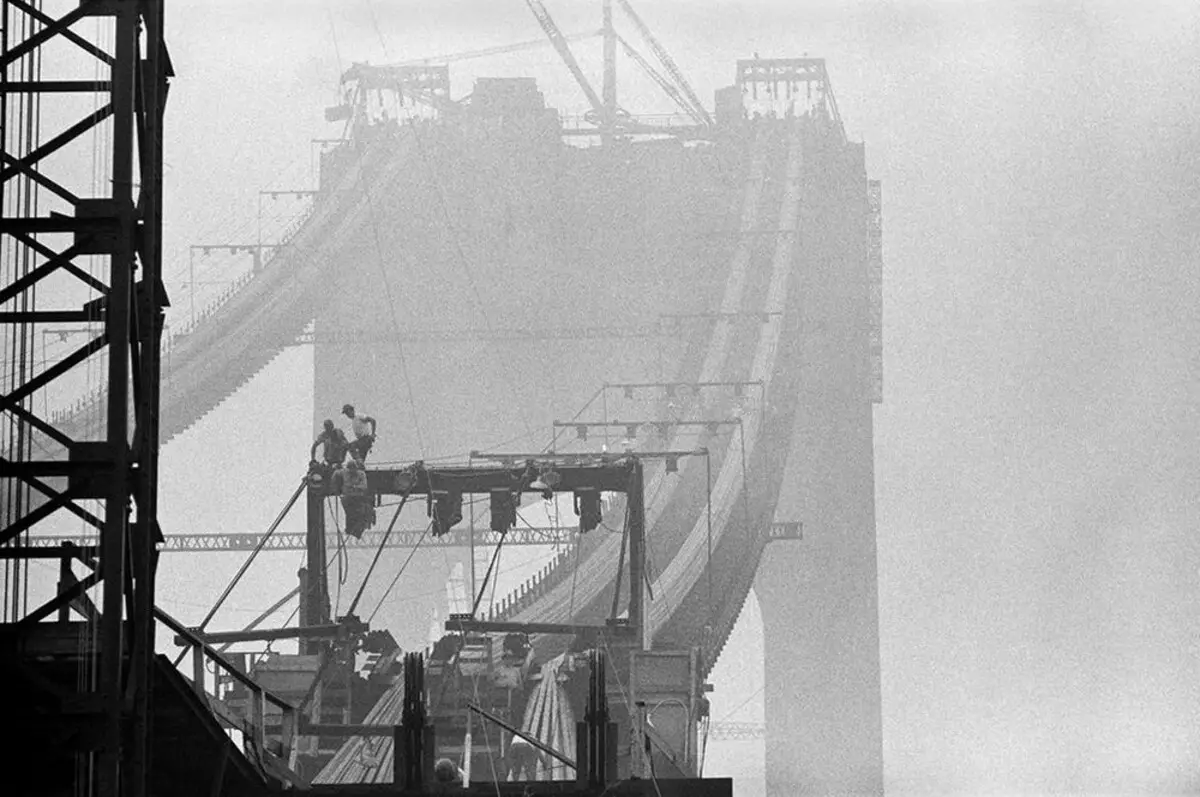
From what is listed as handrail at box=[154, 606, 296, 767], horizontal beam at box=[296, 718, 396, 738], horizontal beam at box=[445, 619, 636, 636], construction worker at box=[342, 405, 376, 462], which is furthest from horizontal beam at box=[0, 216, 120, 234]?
horizontal beam at box=[445, 619, 636, 636]

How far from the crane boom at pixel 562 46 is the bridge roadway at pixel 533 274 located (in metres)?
8.92

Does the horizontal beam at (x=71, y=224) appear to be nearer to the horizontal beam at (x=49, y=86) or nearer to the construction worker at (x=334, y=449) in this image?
the horizontal beam at (x=49, y=86)

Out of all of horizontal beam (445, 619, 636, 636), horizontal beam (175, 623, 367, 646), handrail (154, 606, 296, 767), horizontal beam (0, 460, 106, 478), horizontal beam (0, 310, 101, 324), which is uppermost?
horizontal beam (445, 619, 636, 636)

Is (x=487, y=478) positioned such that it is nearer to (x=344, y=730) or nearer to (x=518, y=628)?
(x=518, y=628)

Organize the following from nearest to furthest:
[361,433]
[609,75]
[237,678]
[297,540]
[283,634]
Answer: [237,678]
[283,634]
[361,433]
[297,540]
[609,75]

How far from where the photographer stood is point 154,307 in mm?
15398

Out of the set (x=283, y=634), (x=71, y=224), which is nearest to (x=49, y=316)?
(x=71, y=224)

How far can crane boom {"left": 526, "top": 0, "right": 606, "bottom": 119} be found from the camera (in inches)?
4075

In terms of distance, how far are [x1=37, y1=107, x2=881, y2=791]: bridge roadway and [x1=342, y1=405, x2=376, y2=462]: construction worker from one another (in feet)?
135

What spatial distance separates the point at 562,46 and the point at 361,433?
74049 mm

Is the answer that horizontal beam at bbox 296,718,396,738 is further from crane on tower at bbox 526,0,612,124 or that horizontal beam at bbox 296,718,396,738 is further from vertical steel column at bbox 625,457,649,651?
crane on tower at bbox 526,0,612,124

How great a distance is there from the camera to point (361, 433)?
3341 centimetres

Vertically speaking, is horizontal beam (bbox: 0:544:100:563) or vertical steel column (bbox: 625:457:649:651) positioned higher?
vertical steel column (bbox: 625:457:649:651)

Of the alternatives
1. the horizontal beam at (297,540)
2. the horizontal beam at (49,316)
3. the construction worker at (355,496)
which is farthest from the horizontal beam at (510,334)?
the horizontal beam at (49,316)
